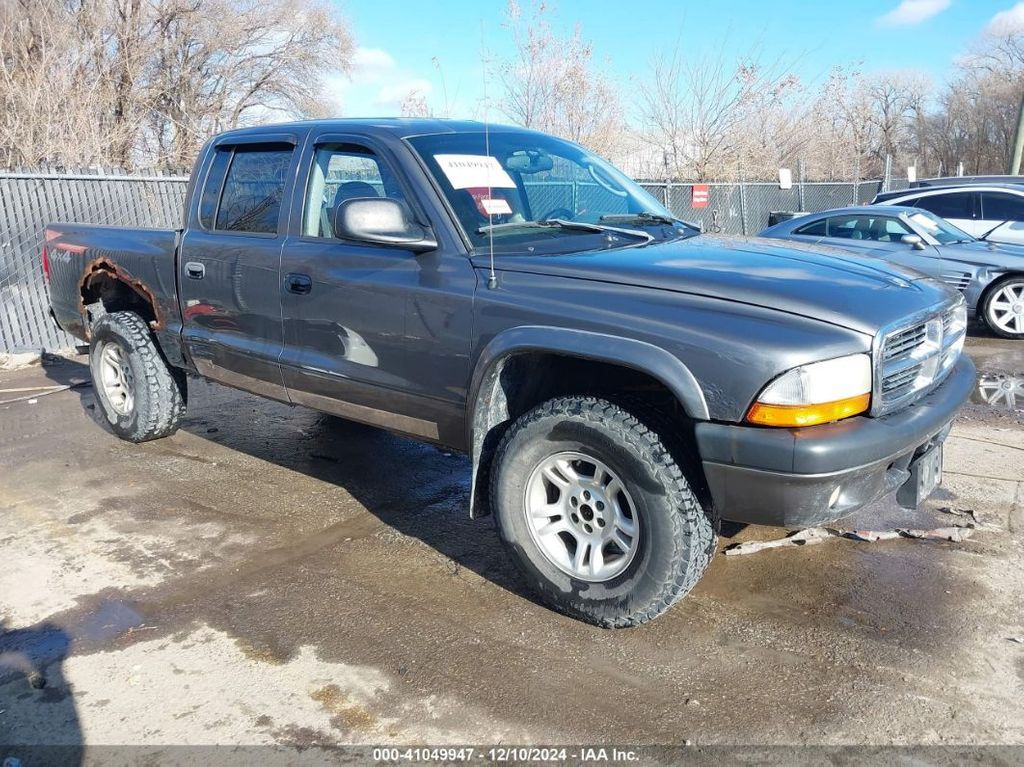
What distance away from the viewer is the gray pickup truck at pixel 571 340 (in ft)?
8.80

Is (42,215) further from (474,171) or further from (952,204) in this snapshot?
(952,204)

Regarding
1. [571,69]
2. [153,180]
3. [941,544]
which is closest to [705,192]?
[571,69]

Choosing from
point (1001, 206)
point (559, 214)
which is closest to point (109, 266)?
point (559, 214)

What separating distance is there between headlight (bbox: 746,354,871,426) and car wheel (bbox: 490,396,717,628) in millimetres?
408

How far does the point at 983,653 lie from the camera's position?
115 inches

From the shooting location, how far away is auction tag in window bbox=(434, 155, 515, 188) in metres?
3.57

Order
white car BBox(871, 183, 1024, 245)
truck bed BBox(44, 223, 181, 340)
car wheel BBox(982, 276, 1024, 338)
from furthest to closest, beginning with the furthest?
white car BBox(871, 183, 1024, 245) → car wheel BBox(982, 276, 1024, 338) → truck bed BBox(44, 223, 181, 340)

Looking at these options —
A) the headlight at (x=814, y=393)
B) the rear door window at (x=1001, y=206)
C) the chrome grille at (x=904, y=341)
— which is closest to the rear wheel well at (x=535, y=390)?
the headlight at (x=814, y=393)

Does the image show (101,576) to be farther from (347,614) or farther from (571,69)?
(571,69)

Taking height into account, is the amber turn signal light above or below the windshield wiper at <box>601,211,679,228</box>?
below

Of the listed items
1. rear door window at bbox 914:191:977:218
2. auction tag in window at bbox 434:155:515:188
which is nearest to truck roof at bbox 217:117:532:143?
auction tag in window at bbox 434:155:515:188

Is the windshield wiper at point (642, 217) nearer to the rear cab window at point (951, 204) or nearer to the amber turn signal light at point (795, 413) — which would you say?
the amber turn signal light at point (795, 413)

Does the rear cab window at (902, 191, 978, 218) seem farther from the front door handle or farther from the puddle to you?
the front door handle

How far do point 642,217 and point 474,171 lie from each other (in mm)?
887
